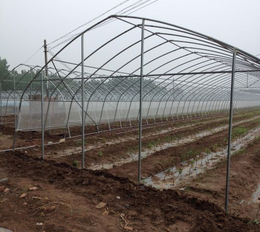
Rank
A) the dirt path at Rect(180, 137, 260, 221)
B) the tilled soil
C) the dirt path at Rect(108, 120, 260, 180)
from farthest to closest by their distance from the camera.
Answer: the dirt path at Rect(108, 120, 260, 180), the dirt path at Rect(180, 137, 260, 221), the tilled soil

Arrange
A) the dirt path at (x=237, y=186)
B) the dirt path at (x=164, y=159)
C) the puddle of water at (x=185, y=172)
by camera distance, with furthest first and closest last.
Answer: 1. the dirt path at (x=164, y=159)
2. the puddle of water at (x=185, y=172)
3. the dirt path at (x=237, y=186)

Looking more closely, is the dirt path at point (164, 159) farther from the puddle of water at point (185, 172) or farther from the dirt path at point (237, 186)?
the dirt path at point (237, 186)

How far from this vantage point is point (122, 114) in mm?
17344

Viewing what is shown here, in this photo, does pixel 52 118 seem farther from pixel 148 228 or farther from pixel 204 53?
pixel 148 228

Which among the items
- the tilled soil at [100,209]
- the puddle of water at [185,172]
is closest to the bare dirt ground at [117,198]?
the tilled soil at [100,209]

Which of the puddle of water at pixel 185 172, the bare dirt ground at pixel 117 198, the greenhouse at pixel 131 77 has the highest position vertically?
the greenhouse at pixel 131 77

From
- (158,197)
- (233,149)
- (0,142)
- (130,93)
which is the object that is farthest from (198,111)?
(158,197)

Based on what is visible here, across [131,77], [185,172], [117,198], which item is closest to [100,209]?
[117,198]

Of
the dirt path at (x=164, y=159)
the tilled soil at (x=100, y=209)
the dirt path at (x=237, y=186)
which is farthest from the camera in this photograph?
the dirt path at (x=164, y=159)

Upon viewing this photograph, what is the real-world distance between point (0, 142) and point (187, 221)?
9410 millimetres

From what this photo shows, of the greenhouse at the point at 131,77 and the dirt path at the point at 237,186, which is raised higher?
the greenhouse at the point at 131,77

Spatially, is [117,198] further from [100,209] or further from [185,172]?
[185,172]

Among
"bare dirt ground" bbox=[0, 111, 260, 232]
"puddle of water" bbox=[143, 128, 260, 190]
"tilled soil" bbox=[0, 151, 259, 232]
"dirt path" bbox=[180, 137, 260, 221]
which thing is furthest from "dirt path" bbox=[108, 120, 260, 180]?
"dirt path" bbox=[180, 137, 260, 221]

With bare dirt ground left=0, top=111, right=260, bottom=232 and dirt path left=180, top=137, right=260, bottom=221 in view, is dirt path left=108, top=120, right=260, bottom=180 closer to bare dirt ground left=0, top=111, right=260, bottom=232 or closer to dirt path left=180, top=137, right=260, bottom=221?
bare dirt ground left=0, top=111, right=260, bottom=232
